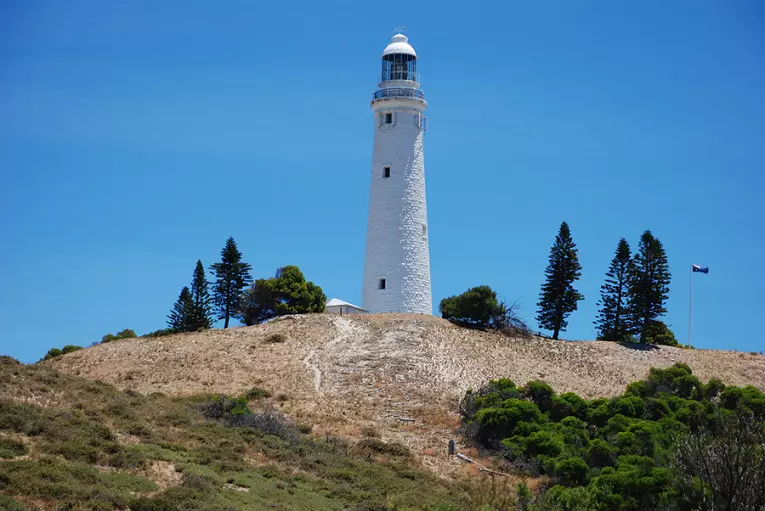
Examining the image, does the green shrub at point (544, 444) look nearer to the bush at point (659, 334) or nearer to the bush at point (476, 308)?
the bush at point (476, 308)

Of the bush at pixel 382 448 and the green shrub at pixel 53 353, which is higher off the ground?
the green shrub at pixel 53 353

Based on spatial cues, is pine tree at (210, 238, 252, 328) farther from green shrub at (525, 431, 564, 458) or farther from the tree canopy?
green shrub at (525, 431, 564, 458)

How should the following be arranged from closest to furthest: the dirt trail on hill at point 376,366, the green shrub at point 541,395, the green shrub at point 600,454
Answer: the green shrub at point 600,454, the dirt trail on hill at point 376,366, the green shrub at point 541,395

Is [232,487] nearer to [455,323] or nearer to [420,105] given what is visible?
[455,323]

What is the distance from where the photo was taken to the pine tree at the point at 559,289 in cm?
5628

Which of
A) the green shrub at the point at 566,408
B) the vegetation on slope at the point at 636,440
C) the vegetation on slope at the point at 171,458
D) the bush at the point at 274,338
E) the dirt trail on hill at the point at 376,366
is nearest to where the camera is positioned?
the vegetation on slope at the point at 171,458

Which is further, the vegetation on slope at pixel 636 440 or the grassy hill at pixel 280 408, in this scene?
the vegetation on slope at pixel 636 440

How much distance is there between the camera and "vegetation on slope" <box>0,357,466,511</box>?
23688mm

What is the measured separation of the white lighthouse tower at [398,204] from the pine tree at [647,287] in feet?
39.1

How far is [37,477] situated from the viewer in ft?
76.1

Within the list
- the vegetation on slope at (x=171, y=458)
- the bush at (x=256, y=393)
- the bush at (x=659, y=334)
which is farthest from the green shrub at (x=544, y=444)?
the bush at (x=659, y=334)

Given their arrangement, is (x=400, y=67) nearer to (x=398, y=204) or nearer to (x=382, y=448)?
(x=398, y=204)

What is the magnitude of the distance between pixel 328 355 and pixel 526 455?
12228 mm

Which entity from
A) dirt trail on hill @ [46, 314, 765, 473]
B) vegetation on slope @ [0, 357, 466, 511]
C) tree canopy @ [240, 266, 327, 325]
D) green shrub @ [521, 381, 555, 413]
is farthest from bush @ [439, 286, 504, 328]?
vegetation on slope @ [0, 357, 466, 511]
